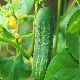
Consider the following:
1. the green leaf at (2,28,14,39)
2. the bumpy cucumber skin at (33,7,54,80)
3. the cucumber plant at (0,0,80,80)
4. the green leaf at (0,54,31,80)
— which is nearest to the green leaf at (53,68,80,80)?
the cucumber plant at (0,0,80,80)

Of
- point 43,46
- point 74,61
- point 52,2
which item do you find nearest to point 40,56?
point 43,46

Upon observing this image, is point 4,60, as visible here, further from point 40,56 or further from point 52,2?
point 52,2

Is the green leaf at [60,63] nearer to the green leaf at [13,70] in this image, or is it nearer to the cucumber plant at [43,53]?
the cucumber plant at [43,53]

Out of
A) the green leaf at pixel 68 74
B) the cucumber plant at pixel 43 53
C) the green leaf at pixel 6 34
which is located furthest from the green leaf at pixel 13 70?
the green leaf at pixel 68 74

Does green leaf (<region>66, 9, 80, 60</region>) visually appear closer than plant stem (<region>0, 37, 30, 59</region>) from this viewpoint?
Yes

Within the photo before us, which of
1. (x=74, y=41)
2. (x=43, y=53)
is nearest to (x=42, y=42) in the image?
(x=43, y=53)

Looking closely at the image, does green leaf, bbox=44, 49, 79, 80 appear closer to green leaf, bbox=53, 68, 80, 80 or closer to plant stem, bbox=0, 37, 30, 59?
green leaf, bbox=53, 68, 80, 80

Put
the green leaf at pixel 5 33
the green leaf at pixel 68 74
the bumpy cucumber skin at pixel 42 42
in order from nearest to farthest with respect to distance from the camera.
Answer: the green leaf at pixel 68 74 < the bumpy cucumber skin at pixel 42 42 < the green leaf at pixel 5 33

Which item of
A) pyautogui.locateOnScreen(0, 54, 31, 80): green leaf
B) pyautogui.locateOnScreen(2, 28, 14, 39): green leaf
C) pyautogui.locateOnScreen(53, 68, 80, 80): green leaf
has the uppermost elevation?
pyautogui.locateOnScreen(2, 28, 14, 39): green leaf
